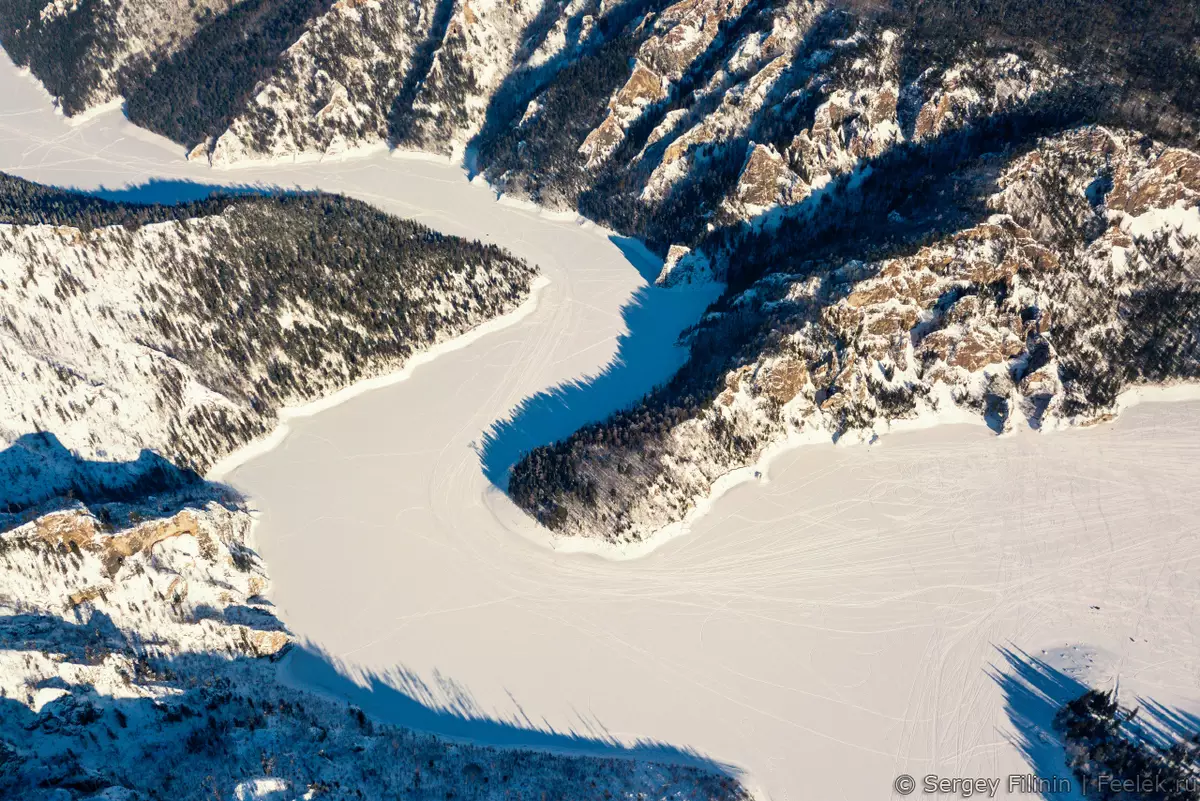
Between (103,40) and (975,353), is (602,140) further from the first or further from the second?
(103,40)

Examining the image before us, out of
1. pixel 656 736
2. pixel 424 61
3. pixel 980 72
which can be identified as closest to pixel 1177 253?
pixel 980 72

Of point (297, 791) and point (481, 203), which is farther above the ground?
point (481, 203)

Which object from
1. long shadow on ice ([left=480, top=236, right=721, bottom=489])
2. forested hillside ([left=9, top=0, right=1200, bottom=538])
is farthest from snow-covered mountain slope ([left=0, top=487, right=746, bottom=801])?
long shadow on ice ([left=480, top=236, right=721, bottom=489])

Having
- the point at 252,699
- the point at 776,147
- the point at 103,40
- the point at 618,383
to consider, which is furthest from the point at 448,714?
the point at 103,40

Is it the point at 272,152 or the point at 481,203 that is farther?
the point at 272,152

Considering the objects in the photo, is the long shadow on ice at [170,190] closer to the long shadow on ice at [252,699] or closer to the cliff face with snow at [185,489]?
the cliff face with snow at [185,489]

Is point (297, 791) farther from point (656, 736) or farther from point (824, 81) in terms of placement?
point (824, 81)

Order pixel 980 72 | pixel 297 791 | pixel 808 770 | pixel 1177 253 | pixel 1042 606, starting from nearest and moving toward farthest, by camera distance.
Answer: pixel 297 791 → pixel 808 770 → pixel 1042 606 → pixel 1177 253 → pixel 980 72
